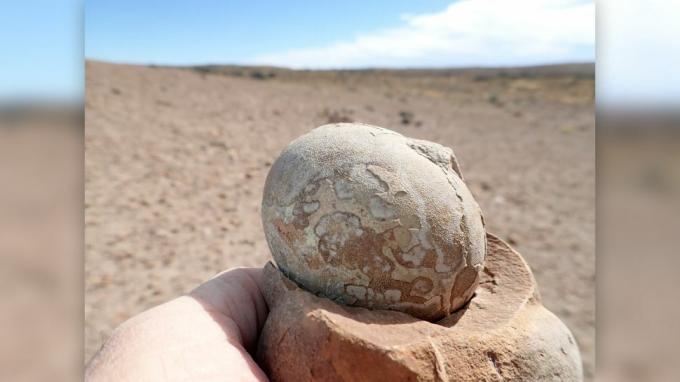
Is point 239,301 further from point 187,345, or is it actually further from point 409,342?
point 409,342

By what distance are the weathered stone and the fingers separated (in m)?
0.19

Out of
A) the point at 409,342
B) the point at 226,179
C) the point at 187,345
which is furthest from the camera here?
the point at 226,179

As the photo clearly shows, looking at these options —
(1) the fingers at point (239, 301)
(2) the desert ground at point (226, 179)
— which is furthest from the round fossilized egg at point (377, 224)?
(2) the desert ground at point (226, 179)

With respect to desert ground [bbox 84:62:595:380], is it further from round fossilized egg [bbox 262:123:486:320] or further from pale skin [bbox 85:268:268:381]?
pale skin [bbox 85:268:268:381]

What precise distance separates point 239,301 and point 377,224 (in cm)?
84

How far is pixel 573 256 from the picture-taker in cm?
570

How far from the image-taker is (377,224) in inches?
79.7

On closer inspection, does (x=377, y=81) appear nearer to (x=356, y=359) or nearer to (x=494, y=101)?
(x=494, y=101)

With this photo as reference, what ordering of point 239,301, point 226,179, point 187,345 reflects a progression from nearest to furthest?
point 187,345 → point 239,301 → point 226,179

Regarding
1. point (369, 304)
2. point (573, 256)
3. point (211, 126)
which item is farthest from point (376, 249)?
point (211, 126)

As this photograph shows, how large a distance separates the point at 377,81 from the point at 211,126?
1947 cm

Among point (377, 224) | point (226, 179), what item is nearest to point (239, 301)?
point (377, 224)

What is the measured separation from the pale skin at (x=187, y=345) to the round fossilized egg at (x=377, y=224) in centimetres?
37
